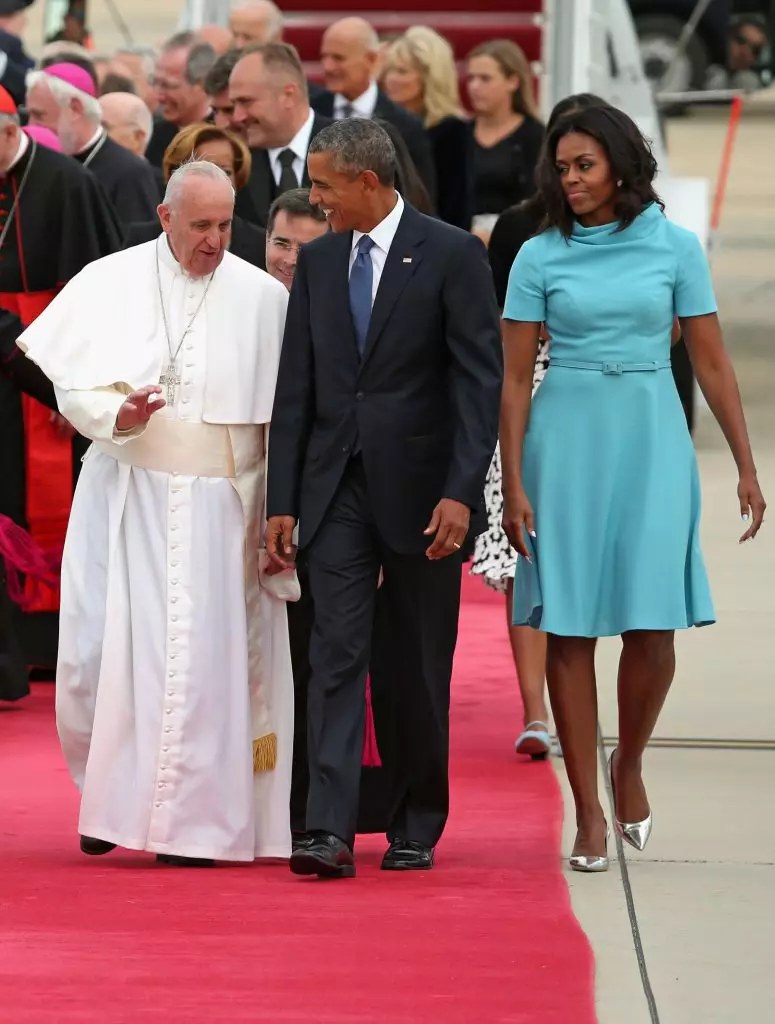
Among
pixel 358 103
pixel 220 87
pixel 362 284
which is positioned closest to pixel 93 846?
pixel 362 284

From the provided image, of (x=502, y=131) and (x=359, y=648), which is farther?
(x=502, y=131)

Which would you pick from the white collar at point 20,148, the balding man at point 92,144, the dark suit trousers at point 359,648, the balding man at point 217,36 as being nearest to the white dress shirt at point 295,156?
the balding man at point 92,144

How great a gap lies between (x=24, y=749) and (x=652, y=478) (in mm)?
2511

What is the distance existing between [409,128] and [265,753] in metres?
4.85

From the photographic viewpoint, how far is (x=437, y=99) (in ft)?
40.9

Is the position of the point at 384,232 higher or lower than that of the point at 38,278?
higher

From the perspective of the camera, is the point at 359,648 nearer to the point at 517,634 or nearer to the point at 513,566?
the point at 513,566

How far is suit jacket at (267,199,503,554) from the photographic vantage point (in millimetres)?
5832

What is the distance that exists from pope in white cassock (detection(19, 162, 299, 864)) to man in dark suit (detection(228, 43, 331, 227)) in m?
2.65

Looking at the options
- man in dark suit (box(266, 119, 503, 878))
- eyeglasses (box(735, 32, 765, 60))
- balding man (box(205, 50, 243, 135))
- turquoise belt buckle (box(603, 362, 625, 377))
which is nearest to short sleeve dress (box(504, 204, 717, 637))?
turquoise belt buckle (box(603, 362, 625, 377))

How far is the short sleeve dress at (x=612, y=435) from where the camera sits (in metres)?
5.93

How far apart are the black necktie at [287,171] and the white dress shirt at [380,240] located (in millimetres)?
2877

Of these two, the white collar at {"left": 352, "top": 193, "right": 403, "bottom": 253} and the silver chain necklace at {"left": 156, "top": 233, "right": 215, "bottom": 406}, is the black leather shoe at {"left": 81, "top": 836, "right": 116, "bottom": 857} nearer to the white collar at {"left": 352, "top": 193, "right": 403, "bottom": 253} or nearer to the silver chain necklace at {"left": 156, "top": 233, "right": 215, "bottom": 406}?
the silver chain necklace at {"left": 156, "top": 233, "right": 215, "bottom": 406}

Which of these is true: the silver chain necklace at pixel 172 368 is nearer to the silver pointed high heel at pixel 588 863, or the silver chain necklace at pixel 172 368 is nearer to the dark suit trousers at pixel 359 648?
the dark suit trousers at pixel 359 648
